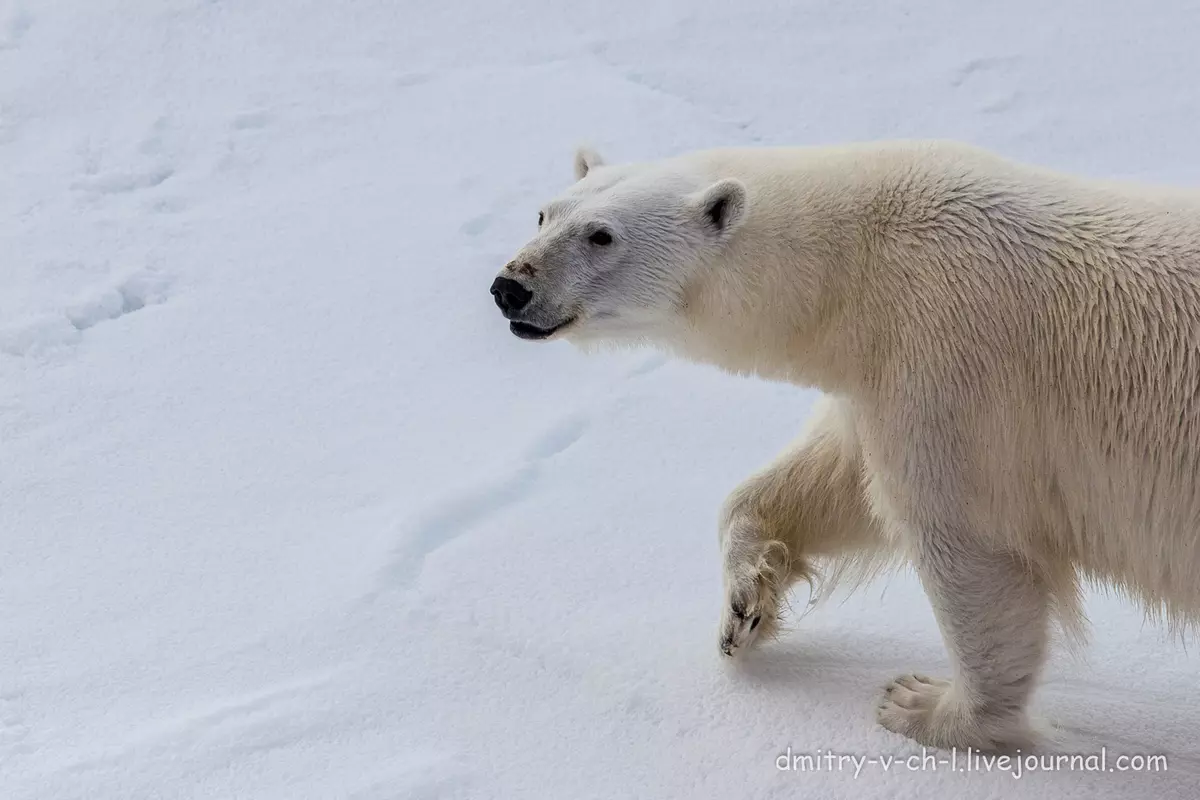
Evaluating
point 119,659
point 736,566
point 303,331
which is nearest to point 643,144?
point 303,331

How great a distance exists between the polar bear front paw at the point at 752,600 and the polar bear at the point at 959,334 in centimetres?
37

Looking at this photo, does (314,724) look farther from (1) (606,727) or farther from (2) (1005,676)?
(2) (1005,676)

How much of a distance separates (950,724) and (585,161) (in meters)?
1.64

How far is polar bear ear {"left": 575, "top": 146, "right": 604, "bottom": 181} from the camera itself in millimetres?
3402

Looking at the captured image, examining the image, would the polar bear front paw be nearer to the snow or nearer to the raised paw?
the snow

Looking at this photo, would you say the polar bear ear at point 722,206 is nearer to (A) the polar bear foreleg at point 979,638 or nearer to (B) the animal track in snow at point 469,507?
(A) the polar bear foreleg at point 979,638

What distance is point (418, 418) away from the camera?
4.60 meters

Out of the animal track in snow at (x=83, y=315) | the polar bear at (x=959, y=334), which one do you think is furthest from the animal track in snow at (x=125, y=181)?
the polar bear at (x=959, y=334)

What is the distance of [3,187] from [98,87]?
2.96ft

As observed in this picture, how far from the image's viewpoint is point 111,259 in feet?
18.0

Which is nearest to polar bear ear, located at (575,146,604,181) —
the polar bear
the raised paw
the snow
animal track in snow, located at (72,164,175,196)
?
the polar bear

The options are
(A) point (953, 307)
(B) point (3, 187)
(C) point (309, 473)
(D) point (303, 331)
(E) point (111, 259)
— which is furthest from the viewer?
(B) point (3, 187)

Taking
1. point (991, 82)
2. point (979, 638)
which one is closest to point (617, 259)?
point (979, 638)

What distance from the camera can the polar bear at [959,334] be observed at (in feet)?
9.18
